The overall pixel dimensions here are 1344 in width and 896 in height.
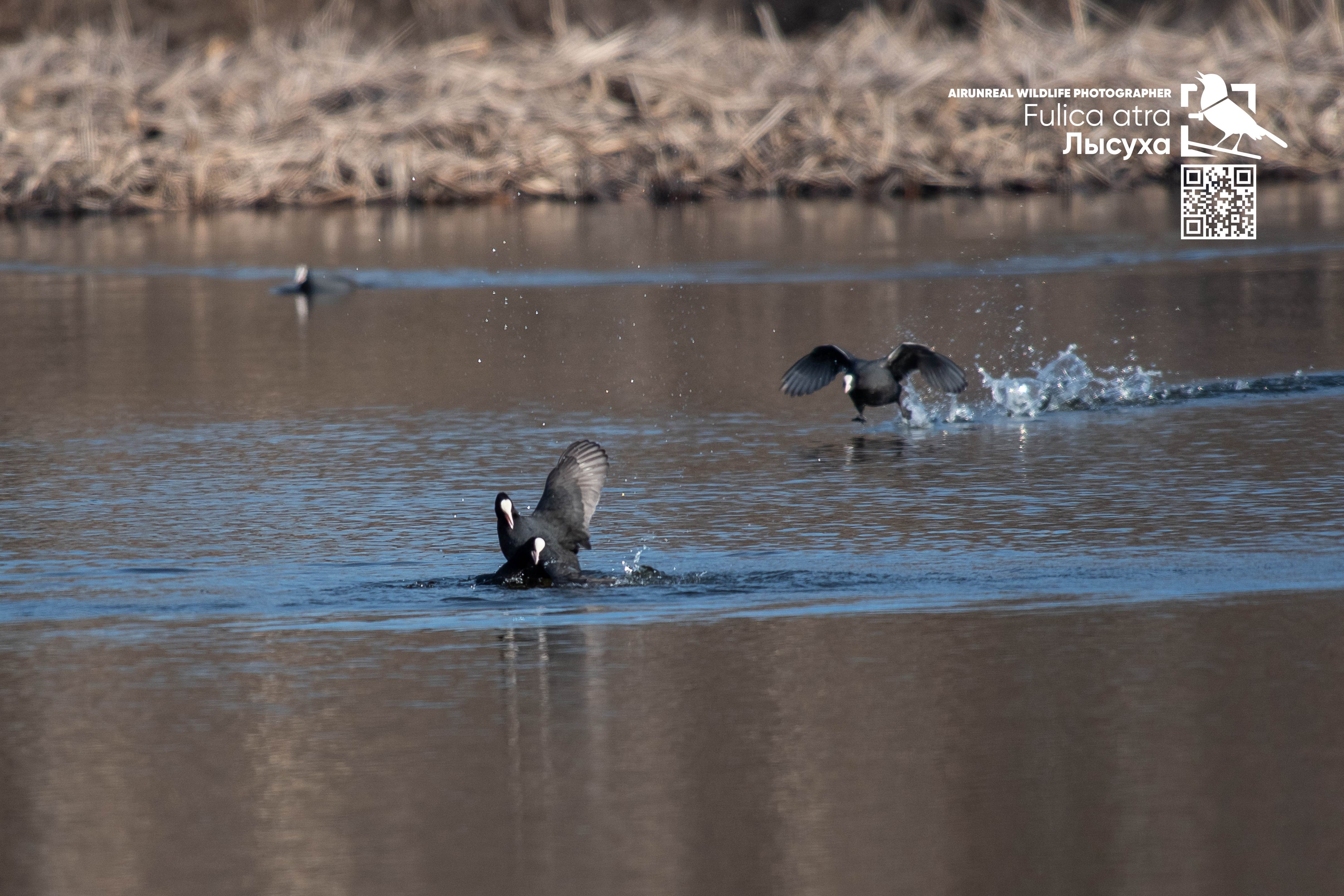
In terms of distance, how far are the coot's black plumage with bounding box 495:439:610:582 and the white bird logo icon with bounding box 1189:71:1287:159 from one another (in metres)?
19.7

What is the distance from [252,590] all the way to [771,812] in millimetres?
3379

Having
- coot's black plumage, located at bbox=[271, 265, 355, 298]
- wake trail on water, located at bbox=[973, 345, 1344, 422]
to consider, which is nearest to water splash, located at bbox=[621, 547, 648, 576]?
wake trail on water, located at bbox=[973, 345, 1344, 422]

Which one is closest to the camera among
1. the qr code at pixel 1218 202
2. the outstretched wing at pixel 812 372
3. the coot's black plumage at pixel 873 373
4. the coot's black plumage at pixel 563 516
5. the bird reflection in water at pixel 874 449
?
the coot's black plumage at pixel 563 516

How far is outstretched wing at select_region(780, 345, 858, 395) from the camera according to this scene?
12.1 m

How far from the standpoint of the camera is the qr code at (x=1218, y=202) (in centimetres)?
2084

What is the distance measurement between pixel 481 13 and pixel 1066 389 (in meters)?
24.7

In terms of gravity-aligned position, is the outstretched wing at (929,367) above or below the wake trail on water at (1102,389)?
above

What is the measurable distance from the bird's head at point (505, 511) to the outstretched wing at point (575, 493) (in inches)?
10.4

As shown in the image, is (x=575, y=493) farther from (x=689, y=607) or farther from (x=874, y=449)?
(x=874, y=449)

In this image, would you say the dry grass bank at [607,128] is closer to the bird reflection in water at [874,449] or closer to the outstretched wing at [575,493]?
the bird reflection in water at [874,449]

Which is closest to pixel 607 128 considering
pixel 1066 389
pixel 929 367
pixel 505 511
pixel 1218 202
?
pixel 1218 202

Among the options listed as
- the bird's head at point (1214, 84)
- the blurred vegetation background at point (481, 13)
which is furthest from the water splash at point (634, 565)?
the blurred vegetation background at point (481, 13)

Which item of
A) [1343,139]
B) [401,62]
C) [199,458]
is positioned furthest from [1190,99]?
[199,458]

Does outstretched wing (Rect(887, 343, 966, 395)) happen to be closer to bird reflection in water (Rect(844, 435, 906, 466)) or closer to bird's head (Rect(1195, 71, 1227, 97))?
bird reflection in water (Rect(844, 435, 906, 466))
